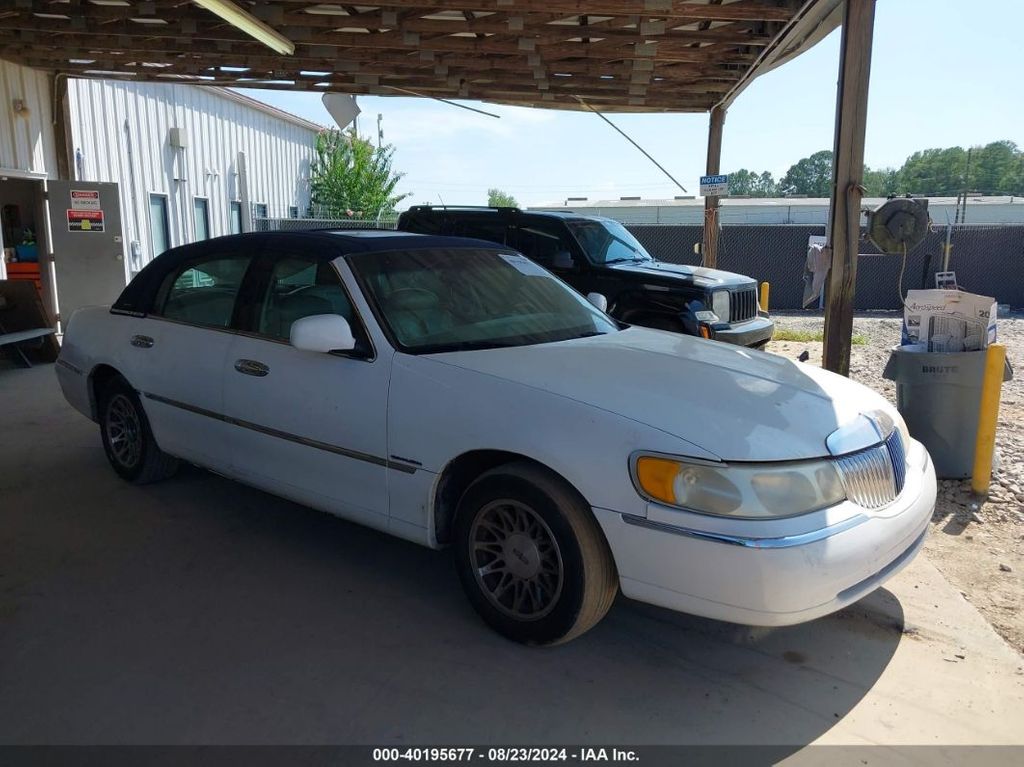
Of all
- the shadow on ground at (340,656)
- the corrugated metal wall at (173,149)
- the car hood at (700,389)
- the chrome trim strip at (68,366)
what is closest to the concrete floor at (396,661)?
the shadow on ground at (340,656)

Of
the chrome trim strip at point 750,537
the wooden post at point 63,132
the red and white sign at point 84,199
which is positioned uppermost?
the wooden post at point 63,132

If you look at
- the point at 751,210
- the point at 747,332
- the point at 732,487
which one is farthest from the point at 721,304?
the point at 751,210

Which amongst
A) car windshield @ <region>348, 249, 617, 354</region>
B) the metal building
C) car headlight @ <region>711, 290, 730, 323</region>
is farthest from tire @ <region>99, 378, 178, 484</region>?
the metal building

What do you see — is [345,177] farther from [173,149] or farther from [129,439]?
[129,439]

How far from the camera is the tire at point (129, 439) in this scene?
504cm

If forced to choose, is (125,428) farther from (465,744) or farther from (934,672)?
(934,672)

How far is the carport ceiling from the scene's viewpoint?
306 inches

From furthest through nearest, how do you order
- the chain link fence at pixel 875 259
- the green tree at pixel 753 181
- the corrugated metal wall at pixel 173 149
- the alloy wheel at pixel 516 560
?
the green tree at pixel 753 181 < the chain link fence at pixel 875 259 < the corrugated metal wall at pixel 173 149 < the alloy wheel at pixel 516 560

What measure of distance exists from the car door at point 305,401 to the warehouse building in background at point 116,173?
8.13m

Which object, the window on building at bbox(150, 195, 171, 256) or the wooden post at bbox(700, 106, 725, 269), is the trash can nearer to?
the wooden post at bbox(700, 106, 725, 269)

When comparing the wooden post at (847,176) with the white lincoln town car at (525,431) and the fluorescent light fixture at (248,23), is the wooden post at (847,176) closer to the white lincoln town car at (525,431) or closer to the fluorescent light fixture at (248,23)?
the white lincoln town car at (525,431)

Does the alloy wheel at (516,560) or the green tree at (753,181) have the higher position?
the green tree at (753,181)

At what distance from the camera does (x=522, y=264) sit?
462cm

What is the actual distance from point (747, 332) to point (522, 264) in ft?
15.4
